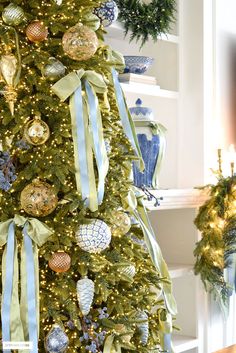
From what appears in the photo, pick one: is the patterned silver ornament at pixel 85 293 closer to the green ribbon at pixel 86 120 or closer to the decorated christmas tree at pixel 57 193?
the decorated christmas tree at pixel 57 193

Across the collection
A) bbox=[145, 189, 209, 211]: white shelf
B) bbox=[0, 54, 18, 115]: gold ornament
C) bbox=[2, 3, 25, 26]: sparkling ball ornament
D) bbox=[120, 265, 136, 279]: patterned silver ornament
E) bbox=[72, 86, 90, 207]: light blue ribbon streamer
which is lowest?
bbox=[120, 265, 136, 279]: patterned silver ornament

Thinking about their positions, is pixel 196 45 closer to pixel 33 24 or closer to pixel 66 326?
pixel 33 24

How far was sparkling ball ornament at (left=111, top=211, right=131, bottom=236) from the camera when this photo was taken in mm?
2242

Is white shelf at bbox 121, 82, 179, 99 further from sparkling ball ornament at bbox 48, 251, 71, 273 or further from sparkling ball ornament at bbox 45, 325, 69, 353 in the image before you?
sparkling ball ornament at bbox 45, 325, 69, 353

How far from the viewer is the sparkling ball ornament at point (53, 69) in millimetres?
2146

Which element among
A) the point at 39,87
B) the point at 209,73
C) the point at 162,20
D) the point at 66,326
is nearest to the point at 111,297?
the point at 66,326

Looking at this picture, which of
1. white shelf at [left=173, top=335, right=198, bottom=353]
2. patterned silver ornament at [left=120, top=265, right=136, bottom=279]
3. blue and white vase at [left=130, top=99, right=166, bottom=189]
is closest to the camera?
patterned silver ornament at [left=120, top=265, right=136, bottom=279]

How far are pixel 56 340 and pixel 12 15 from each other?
0.90 metres

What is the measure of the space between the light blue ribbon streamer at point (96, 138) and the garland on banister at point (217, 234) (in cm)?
142

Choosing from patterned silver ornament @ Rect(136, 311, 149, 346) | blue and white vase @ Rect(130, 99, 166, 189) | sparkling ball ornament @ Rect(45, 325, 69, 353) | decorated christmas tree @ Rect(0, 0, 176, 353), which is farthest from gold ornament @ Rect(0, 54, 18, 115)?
blue and white vase @ Rect(130, 99, 166, 189)

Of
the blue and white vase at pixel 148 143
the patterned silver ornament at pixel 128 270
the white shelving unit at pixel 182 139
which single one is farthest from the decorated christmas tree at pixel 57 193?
the white shelving unit at pixel 182 139

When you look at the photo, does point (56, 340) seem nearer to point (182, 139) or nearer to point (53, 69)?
point (53, 69)

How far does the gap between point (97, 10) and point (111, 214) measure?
27.6 inches

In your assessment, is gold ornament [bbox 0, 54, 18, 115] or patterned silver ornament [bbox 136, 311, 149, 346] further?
patterned silver ornament [bbox 136, 311, 149, 346]
